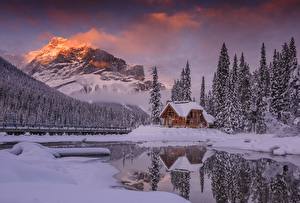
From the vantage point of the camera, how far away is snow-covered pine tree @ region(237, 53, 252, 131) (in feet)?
253

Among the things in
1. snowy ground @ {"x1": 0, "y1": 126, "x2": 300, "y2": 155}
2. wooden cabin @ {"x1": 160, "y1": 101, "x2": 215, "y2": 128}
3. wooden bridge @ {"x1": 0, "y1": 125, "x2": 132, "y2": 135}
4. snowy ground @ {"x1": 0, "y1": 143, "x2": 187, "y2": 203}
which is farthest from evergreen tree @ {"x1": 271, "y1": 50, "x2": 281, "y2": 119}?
snowy ground @ {"x1": 0, "y1": 143, "x2": 187, "y2": 203}

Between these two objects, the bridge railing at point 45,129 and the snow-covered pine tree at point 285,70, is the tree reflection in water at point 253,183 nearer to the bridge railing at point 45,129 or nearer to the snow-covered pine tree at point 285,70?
the snow-covered pine tree at point 285,70

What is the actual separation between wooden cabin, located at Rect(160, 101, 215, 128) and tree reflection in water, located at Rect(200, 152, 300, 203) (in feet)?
160

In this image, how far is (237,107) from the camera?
7381 centimetres

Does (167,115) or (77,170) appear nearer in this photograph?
(77,170)

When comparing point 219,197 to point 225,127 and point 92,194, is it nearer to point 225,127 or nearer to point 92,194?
point 92,194

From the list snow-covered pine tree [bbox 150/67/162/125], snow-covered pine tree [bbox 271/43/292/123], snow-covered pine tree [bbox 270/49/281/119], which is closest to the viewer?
snow-covered pine tree [bbox 271/43/292/123]

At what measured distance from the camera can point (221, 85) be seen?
81562mm

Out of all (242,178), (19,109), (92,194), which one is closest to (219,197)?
(242,178)

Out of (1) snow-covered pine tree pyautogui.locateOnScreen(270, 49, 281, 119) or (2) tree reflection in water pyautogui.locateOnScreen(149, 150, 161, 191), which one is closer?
(2) tree reflection in water pyautogui.locateOnScreen(149, 150, 161, 191)

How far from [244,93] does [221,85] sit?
5.93m

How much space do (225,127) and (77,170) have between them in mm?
57553

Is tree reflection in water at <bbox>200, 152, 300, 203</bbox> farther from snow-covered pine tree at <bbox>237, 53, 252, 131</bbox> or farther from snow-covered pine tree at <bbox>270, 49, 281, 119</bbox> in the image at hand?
snow-covered pine tree at <bbox>237, 53, 252, 131</bbox>

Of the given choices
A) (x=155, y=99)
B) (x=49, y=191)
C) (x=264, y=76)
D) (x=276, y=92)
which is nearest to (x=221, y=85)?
(x=264, y=76)
